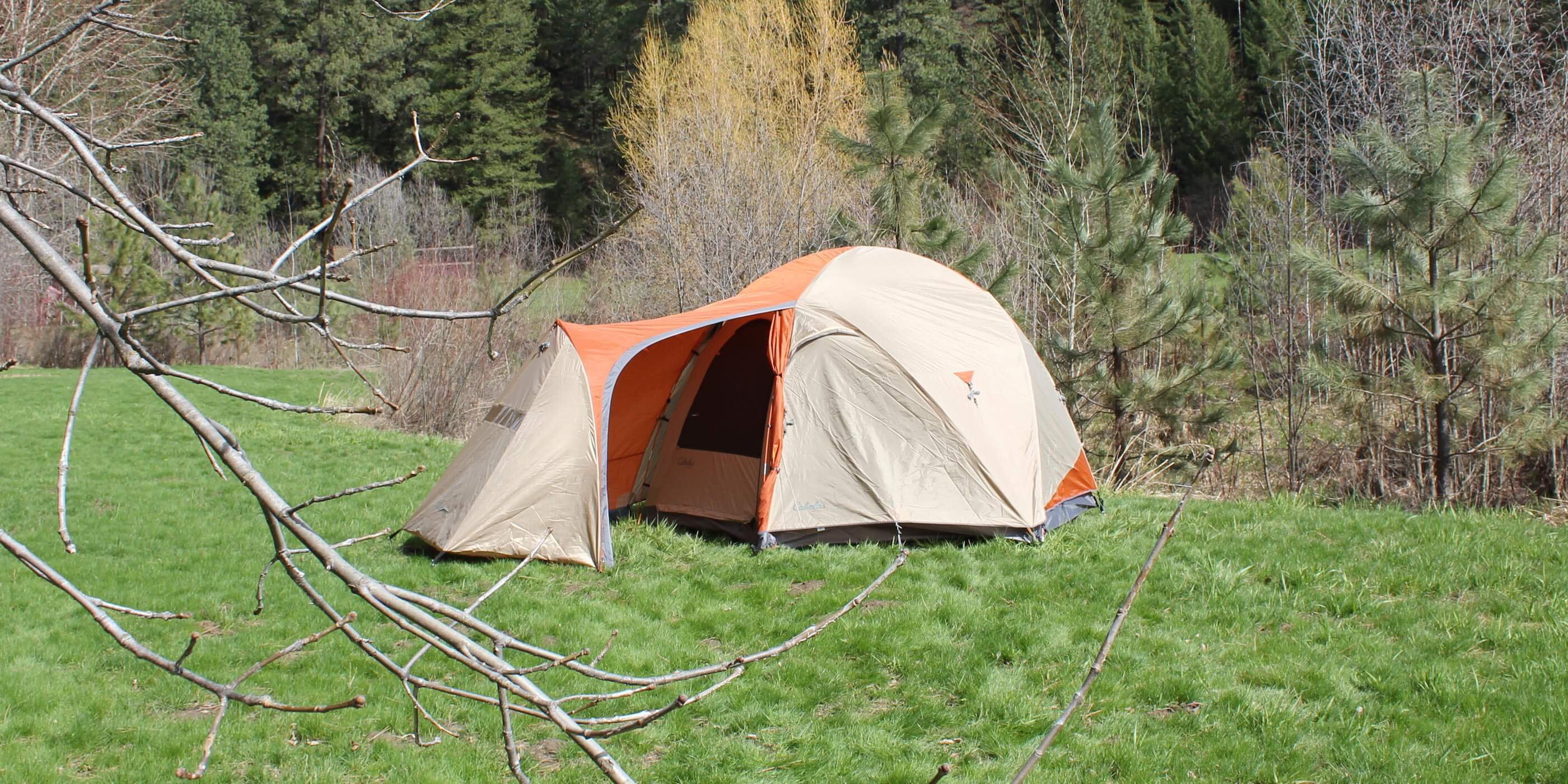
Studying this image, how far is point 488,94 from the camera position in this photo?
35000 millimetres

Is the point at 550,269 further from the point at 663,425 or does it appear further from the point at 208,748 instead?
the point at 663,425

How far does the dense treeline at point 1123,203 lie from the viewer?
8.46 m

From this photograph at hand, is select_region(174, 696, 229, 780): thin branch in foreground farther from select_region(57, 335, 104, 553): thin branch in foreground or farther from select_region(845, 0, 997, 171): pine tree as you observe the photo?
select_region(845, 0, 997, 171): pine tree

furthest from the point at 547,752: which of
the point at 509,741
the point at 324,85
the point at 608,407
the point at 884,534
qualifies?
the point at 324,85

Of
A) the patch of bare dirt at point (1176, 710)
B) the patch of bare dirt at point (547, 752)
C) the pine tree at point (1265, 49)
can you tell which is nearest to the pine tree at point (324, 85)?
the pine tree at point (1265, 49)

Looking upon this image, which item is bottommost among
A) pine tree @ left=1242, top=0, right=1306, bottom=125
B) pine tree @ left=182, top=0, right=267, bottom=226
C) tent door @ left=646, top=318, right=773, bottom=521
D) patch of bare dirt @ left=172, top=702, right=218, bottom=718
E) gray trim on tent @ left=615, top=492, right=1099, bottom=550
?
patch of bare dirt @ left=172, top=702, right=218, bottom=718

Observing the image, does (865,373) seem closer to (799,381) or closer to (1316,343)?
(799,381)

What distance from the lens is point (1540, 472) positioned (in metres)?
9.72

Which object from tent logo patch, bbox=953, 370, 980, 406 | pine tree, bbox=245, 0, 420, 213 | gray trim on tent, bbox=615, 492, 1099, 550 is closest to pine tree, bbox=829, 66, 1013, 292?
tent logo patch, bbox=953, 370, 980, 406

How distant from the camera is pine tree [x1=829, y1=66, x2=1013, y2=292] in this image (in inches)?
410

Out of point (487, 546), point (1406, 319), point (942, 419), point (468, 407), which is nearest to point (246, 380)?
point (468, 407)

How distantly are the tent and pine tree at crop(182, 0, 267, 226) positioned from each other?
1802 centimetres

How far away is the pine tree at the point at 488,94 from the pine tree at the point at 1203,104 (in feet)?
59.6

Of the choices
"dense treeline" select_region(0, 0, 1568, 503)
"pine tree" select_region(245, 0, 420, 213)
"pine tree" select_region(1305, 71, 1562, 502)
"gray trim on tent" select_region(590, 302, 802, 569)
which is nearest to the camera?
"gray trim on tent" select_region(590, 302, 802, 569)
